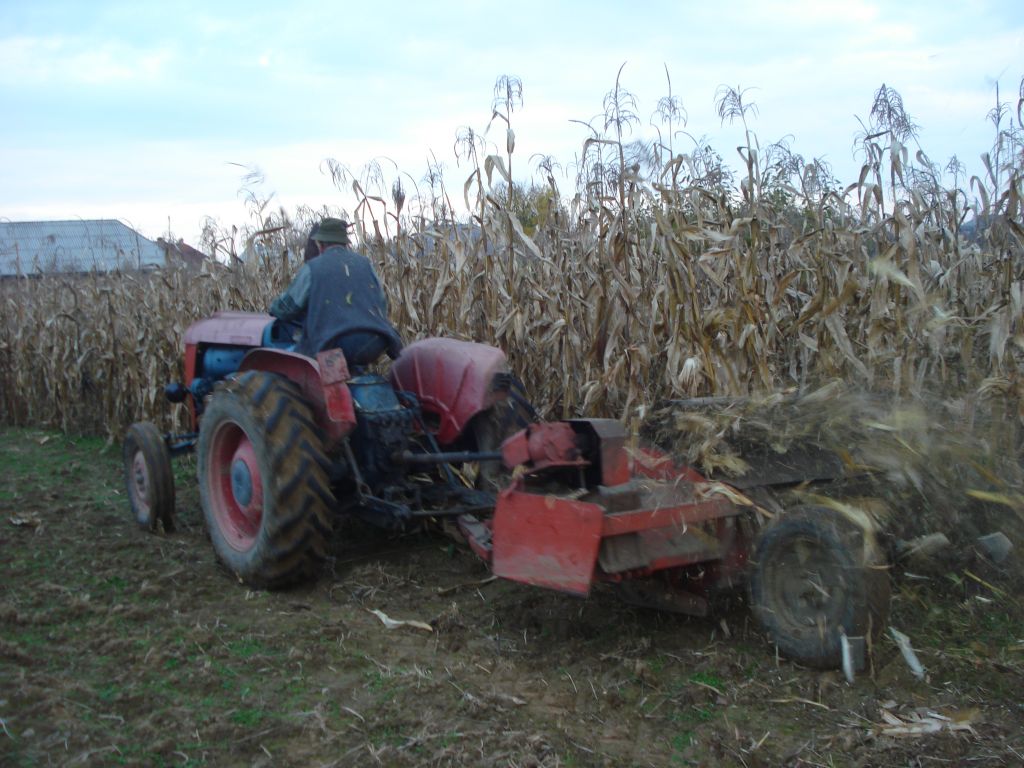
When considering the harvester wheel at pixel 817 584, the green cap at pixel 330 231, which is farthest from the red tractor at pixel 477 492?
the green cap at pixel 330 231

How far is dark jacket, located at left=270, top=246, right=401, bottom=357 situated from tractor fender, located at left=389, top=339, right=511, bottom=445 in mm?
212

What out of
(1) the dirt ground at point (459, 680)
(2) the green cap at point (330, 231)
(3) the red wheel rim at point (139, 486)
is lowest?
(1) the dirt ground at point (459, 680)

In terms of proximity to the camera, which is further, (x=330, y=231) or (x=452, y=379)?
(x=330, y=231)

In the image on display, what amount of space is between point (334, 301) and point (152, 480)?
1.82 metres

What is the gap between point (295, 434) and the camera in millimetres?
4016

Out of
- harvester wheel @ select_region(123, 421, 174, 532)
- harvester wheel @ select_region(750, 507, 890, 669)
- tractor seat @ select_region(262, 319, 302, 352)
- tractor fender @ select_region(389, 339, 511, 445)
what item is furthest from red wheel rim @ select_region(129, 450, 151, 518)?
harvester wheel @ select_region(750, 507, 890, 669)

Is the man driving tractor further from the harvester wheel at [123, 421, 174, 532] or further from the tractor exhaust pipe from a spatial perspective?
the harvester wheel at [123, 421, 174, 532]

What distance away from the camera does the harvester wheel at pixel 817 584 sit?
289 centimetres

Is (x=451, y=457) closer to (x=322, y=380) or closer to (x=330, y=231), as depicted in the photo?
(x=322, y=380)

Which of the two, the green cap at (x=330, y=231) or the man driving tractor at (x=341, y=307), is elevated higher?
the green cap at (x=330, y=231)

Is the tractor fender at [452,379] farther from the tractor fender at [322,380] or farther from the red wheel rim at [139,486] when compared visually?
the red wheel rim at [139,486]

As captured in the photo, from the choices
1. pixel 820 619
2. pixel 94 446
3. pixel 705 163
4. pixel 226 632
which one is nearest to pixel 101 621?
pixel 226 632

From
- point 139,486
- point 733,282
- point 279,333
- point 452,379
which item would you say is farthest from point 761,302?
point 139,486

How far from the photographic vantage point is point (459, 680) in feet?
10.4
